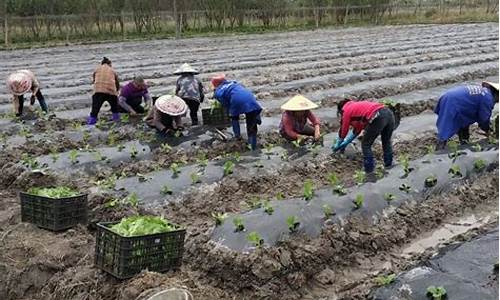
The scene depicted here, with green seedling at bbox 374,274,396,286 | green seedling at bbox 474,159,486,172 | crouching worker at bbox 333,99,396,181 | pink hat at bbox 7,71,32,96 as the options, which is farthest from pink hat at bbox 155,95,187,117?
green seedling at bbox 374,274,396,286

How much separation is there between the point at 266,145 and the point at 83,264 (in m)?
4.28

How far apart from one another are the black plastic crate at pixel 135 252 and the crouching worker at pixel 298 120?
12.9 ft

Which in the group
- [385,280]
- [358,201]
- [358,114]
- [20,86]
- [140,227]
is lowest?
[385,280]

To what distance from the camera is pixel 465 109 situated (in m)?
8.70

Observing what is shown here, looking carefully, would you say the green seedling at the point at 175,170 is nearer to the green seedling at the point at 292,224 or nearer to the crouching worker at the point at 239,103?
the crouching worker at the point at 239,103

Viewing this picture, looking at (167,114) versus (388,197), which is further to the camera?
(167,114)

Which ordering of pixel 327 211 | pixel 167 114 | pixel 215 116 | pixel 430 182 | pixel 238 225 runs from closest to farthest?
pixel 238 225, pixel 327 211, pixel 430 182, pixel 167 114, pixel 215 116

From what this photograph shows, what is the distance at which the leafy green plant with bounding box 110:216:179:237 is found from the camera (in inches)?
206

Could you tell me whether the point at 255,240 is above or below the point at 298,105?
below

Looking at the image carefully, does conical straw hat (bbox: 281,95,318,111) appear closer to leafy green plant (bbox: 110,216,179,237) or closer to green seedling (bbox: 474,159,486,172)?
green seedling (bbox: 474,159,486,172)

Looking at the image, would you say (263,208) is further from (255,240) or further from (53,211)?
(53,211)

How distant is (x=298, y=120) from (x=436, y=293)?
493 cm

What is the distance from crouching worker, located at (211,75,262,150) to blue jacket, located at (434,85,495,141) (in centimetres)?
273

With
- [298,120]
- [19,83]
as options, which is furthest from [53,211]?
[19,83]
